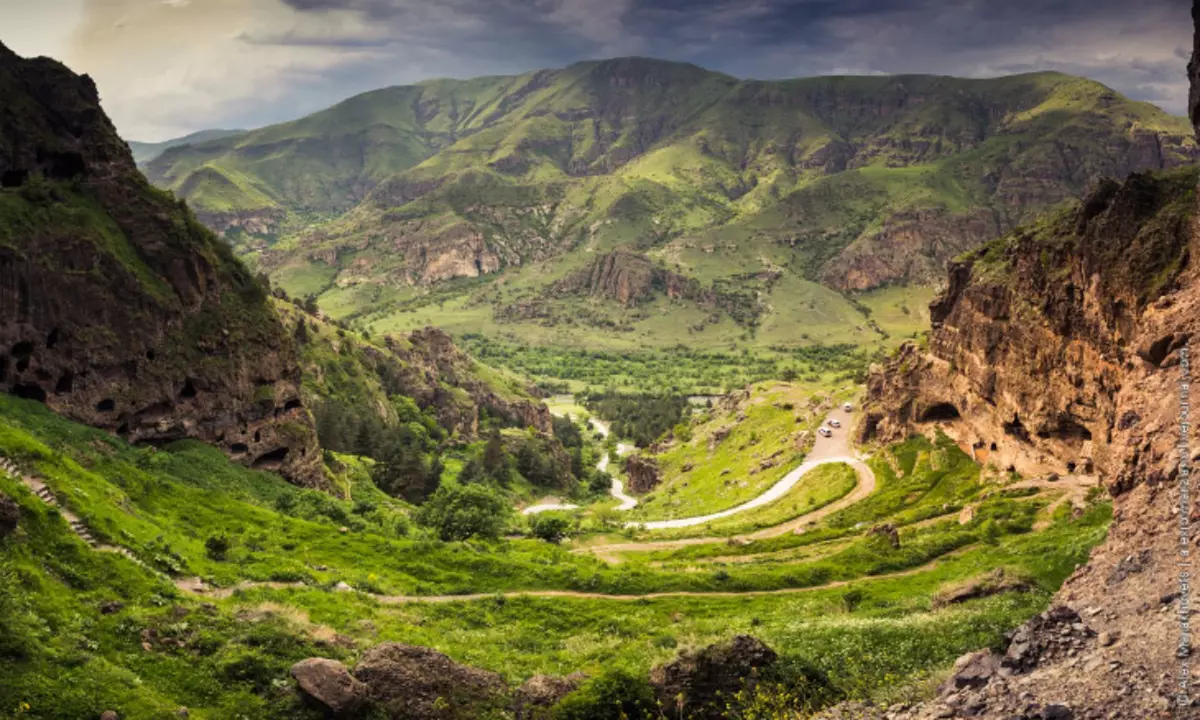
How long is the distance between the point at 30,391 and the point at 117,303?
389 inches

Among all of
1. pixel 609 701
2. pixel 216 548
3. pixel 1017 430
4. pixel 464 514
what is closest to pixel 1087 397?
pixel 1017 430

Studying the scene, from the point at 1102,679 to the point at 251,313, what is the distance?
76.8 meters

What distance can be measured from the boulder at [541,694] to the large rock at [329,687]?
614 centimetres

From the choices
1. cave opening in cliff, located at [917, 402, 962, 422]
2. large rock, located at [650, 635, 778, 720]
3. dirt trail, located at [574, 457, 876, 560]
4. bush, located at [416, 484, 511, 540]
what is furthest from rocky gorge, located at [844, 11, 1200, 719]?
bush, located at [416, 484, 511, 540]

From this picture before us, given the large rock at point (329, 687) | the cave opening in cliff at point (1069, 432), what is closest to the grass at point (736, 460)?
the cave opening in cliff at point (1069, 432)

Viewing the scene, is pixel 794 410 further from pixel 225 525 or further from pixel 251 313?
pixel 225 525

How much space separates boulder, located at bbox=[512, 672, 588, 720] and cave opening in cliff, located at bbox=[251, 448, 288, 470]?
52963 mm

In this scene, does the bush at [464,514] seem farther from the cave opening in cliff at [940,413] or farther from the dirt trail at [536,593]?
the cave opening in cliff at [940,413]

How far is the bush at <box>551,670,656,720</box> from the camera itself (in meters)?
27.5

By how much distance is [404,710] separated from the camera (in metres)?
26.6

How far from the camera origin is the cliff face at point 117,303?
5844cm

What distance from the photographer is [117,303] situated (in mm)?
62469

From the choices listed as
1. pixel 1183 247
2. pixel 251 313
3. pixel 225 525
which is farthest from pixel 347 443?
pixel 1183 247

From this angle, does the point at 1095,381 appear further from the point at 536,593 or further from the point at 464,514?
the point at 464,514
